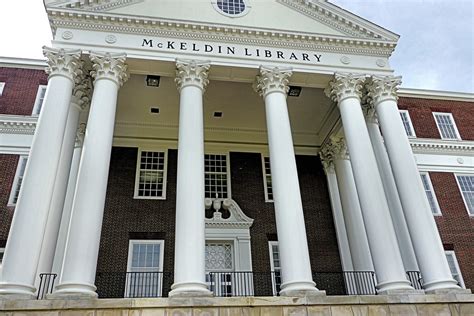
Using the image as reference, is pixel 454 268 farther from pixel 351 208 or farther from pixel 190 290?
pixel 190 290

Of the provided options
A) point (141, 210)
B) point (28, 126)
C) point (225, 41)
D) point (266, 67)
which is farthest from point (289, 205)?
point (28, 126)

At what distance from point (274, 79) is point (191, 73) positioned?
332 cm

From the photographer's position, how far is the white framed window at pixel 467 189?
22.7m

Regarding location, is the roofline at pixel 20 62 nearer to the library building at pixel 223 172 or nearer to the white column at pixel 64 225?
the library building at pixel 223 172

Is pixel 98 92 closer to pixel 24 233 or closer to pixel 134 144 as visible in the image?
pixel 24 233

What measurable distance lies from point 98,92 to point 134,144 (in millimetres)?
6893

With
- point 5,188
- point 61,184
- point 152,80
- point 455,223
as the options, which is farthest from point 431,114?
point 5,188

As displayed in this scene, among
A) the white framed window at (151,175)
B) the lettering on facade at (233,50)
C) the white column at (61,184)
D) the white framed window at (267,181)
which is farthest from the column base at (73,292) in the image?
the white framed window at (267,181)

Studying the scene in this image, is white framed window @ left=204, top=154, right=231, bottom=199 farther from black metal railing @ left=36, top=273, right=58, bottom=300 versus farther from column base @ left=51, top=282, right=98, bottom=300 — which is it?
column base @ left=51, top=282, right=98, bottom=300

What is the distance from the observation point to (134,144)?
20.5 metres

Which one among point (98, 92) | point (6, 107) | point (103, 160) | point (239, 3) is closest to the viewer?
point (103, 160)

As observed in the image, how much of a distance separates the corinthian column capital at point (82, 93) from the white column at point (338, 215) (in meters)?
12.6

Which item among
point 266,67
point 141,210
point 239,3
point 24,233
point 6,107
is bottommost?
point 24,233

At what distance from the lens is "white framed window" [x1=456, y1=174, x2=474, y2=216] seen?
74.6ft
